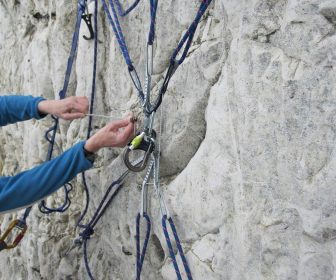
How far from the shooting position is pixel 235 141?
1.52m

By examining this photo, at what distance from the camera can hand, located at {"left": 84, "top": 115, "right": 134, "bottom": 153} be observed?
5.46 ft

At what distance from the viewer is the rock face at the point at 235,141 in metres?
1.29

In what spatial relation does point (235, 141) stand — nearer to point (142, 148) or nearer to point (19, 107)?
point (142, 148)

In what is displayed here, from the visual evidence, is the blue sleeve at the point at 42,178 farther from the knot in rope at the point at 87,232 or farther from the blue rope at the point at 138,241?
the knot in rope at the point at 87,232

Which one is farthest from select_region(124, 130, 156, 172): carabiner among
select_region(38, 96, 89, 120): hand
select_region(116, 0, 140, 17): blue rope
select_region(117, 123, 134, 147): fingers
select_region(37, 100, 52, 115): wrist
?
select_region(116, 0, 140, 17): blue rope

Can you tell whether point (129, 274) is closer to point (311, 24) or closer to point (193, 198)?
point (193, 198)

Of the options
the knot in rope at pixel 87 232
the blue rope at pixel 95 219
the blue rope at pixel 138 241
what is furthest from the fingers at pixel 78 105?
the knot in rope at pixel 87 232

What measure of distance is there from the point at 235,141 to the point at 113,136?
1.73 ft

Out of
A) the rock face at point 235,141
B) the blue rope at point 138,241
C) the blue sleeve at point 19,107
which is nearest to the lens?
the rock face at point 235,141

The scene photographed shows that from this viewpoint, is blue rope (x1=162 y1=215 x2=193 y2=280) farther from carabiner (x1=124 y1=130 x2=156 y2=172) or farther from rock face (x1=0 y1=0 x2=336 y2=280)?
carabiner (x1=124 y1=130 x2=156 y2=172)

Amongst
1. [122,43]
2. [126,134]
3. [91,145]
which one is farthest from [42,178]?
[122,43]

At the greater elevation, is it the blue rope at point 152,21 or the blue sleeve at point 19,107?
the blue rope at point 152,21

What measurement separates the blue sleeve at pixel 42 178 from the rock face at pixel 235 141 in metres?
0.39

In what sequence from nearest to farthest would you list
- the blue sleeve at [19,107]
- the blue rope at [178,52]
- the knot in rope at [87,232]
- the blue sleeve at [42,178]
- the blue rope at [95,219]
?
1. the blue rope at [178,52]
2. the blue sleeve at [42,178]
3. the blue sleeve at [19,107]
4. the blue rope at [95,219]
5. the knot in rope at [87,232]
